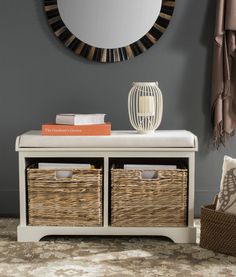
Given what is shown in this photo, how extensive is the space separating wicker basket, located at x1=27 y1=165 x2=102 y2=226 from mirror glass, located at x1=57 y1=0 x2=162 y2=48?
3.11 ft

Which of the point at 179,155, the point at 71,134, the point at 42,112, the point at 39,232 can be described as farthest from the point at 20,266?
A: the point at 42,112

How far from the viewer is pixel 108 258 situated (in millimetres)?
2428

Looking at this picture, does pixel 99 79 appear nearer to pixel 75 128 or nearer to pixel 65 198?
pixel 75 128

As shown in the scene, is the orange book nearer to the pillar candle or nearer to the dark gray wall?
the pillar candle

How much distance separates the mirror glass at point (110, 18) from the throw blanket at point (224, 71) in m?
0.41

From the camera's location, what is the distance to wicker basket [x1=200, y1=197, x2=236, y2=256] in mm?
2437

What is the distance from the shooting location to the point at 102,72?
3.22m

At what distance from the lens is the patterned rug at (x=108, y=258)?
7.34 ft

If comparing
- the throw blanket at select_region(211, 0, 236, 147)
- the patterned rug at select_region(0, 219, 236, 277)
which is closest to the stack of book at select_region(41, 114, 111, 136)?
the patterned rug at select_region(0, 219, 236, 277)

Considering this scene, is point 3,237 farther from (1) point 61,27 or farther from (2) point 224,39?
(2) point 224,39

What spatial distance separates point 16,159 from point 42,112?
0.35 m

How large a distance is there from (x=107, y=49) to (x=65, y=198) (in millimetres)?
1029

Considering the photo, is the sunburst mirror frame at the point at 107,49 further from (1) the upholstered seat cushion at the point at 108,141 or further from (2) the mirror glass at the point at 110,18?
(1) the upholstered seat cushion at the point at 108,141

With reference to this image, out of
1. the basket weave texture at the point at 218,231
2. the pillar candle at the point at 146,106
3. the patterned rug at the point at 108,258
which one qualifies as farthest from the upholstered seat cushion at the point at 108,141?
the patterned rug at the point at 108,258
